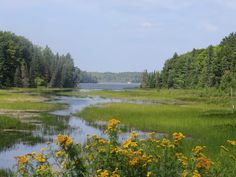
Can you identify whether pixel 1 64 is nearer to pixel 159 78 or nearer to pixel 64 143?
pixel 159 78

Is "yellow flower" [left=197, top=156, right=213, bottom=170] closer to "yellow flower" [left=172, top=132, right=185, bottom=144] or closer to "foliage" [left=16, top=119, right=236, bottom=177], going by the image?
"foliage" [left=16, top=119, right=236, bottom=177]

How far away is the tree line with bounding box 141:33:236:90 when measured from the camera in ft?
351

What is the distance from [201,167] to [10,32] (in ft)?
514

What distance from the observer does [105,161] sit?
8.62m

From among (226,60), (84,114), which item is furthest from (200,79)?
(84,114)

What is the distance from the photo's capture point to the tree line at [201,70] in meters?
107

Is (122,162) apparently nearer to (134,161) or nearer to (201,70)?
(134,161)

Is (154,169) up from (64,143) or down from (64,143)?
down

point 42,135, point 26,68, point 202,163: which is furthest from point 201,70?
point 202,163

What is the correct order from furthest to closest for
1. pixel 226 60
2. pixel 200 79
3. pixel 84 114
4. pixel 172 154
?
pixel 200 79 < pixel 226 60 < pixel 84 114 < pixel 172 154

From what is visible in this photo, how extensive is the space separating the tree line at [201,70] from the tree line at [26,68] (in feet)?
119

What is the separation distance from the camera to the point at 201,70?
12900 cm

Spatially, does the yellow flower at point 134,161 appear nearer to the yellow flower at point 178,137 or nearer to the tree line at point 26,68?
the yellow flower at point 178,137

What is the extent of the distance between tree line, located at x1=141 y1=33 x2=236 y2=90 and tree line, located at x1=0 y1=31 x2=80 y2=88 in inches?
1424
